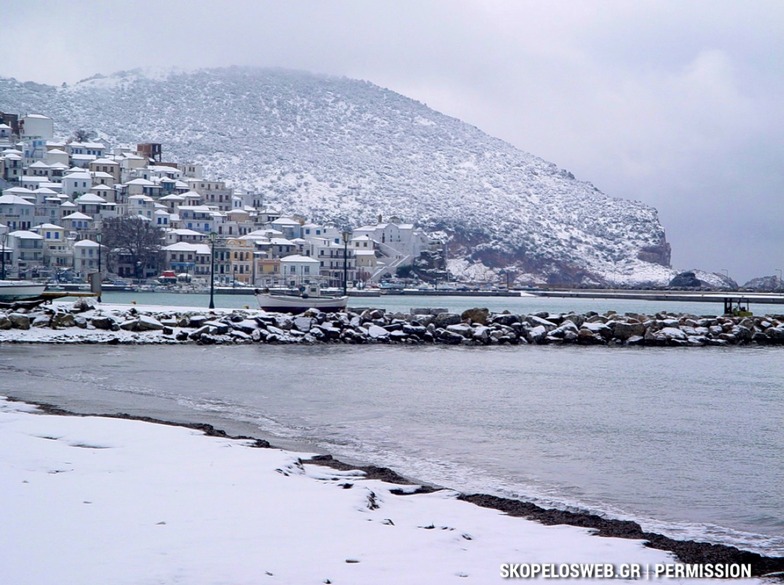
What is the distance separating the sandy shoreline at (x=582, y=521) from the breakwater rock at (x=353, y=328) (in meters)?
18.0

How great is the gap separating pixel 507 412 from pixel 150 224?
105 m

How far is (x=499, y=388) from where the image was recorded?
698 inches

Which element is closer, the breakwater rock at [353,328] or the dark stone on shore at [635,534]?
the dark stone on shore at [635,534]

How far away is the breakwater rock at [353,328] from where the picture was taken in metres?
26.4

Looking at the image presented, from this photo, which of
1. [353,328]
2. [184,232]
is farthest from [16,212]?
[353,328]

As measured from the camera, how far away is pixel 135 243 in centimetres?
10688

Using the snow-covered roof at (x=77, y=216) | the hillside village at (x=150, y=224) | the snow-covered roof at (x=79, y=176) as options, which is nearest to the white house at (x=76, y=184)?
the snow-covered roof at (x=79, y=176)

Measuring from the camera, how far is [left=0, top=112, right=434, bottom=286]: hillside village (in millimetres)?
103163

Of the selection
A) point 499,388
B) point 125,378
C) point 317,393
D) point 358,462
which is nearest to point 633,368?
point 499,388

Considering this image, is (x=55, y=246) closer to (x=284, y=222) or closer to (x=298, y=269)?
(x=298, y=269)

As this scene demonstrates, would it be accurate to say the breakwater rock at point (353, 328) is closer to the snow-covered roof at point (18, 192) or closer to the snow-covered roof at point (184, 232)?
the snow-covered roof at point (184, 232)

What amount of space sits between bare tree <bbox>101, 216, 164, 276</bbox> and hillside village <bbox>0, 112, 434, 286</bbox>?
29 centimetres

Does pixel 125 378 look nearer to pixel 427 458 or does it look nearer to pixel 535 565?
pixel 427 458

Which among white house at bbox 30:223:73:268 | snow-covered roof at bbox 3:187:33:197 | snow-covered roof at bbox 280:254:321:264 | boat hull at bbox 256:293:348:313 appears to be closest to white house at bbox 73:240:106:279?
white house at bbox 30:223:73:268
